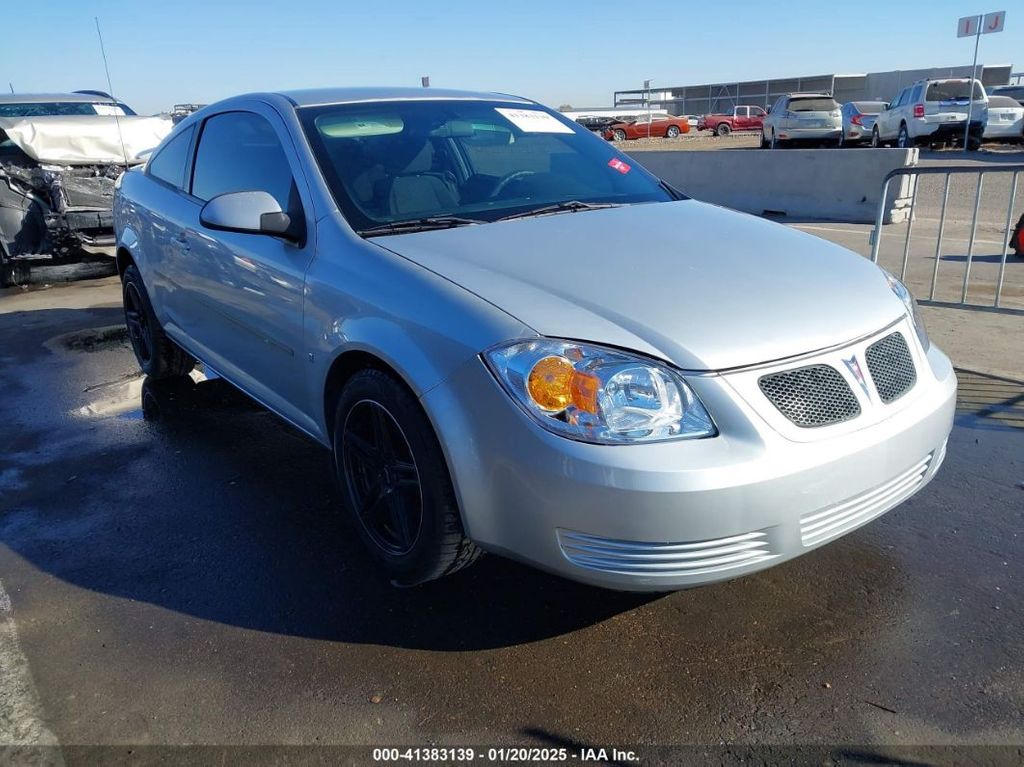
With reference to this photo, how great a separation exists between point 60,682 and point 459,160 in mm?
2428

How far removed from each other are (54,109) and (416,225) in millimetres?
9125

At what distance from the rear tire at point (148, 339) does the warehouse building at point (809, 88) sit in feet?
170

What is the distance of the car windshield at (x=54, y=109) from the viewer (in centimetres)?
991

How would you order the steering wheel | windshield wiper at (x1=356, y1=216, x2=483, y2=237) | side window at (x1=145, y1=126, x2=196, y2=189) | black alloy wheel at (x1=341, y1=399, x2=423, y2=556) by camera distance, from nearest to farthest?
black alloy wheel at (x1=341, y1=399, x2=423, y2=556)
windshield wiper at (x1=356, y1=216, x2=483, y2=237)
the steering wheel
side window at (x1=145, y1=126, x2=196, y2=189)

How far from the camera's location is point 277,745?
229cm

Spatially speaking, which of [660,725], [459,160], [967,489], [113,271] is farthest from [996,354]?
[113,271]

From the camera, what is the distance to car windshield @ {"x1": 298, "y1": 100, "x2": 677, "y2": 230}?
10.7 ft

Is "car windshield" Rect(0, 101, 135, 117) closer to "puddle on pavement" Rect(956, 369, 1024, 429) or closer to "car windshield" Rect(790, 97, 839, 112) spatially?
"puddle on pavement" Rect(956, 369, 1024, 429)

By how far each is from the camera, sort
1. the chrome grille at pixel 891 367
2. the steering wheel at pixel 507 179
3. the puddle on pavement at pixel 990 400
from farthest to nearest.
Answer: the puddle on pavement at pixel 990 400 < the steering wheel at pixel 507 179 < the chrome grille at pixel 891 367

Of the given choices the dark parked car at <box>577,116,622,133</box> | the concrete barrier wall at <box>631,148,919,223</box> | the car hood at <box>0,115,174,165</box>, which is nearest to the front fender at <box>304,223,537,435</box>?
the car hood at <box>0,115,174,165</box>

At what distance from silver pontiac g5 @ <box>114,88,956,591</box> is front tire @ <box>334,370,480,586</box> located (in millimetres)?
11

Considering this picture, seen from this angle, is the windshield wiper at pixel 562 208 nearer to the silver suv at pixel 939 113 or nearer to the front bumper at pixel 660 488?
the front bumper at pixel 660 488

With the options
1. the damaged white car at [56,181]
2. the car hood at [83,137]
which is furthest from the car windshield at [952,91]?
the damaged white car at [56,181]

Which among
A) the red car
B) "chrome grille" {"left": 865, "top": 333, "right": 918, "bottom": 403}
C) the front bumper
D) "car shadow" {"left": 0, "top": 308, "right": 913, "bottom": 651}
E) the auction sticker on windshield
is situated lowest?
the red car
